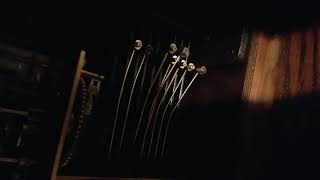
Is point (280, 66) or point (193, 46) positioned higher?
point (193, 46)

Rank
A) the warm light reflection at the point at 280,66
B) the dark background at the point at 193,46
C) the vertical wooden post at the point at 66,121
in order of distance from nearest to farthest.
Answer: the vertical wooden post at the point at 66,121, the dark background at the point at 193,46, the warm light reflection at the point at 280,66

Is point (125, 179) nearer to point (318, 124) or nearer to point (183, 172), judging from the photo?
point (183, 172)

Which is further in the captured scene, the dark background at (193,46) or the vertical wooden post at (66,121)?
the dark background at (193,46)

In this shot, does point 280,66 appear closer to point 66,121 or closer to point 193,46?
point 193,46

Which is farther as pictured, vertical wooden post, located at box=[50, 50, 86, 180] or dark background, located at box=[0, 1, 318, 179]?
dark background, located at box=[0, 1, 318, 179]

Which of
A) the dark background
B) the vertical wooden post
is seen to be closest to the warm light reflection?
the dark background

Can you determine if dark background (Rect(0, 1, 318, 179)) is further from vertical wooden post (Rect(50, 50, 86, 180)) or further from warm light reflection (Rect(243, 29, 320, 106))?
vertical wooden post (Rect(50, 50, 86, 180))

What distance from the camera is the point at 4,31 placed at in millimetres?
2326

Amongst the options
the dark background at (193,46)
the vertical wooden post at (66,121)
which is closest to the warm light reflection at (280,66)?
the dark background at (193,46)

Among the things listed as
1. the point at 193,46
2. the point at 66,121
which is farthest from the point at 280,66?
the point at 66,121

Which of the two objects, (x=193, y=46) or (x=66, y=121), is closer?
(x=66, y=121)

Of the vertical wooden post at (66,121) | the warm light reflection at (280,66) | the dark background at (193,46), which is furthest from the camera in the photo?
the warm light reflection at (280,66)

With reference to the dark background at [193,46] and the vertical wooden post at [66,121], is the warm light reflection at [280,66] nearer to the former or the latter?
the dark background at [193,46]

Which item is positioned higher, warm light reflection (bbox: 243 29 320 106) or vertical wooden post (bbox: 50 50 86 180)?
warm light reflection (bbox: 243 29 320 106)
